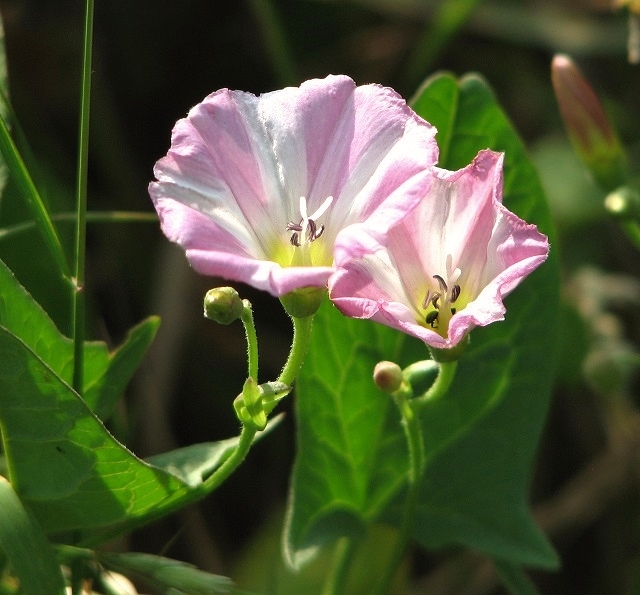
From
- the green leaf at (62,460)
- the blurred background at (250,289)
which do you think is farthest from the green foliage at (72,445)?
the blurred background at (250,289)

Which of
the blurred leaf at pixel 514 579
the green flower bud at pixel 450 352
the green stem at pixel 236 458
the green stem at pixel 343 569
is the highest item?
the green flower bud at pixel 450 352

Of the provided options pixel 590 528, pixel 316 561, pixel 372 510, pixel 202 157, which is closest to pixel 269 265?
pixel 202 157

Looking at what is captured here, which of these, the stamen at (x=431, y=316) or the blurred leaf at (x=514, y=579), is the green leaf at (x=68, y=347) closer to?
the stamen at (x=431, y=316)

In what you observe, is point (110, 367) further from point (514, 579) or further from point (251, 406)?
point (514, 579)

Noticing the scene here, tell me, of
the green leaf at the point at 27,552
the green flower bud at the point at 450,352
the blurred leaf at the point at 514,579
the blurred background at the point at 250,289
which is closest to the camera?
the green leaf at the point at 27,552

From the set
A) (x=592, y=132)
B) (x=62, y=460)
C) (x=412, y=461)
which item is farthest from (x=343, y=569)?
(x=592, y=132)

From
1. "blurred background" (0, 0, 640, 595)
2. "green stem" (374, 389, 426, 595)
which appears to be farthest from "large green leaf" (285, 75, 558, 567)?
"blurred background" (0, 0, 640, 595)

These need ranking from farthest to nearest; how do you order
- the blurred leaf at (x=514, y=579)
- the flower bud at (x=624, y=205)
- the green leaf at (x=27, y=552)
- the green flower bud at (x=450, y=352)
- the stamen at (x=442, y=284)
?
1. the flower bud at (x=624, y=205)
2. the blurred leaf at (x=514, y=579)
3. the stamen at (x=442, y=284)
4. the green flower bud at (x=450, y=352)
5. the green leaf at (x=27, y=552)
